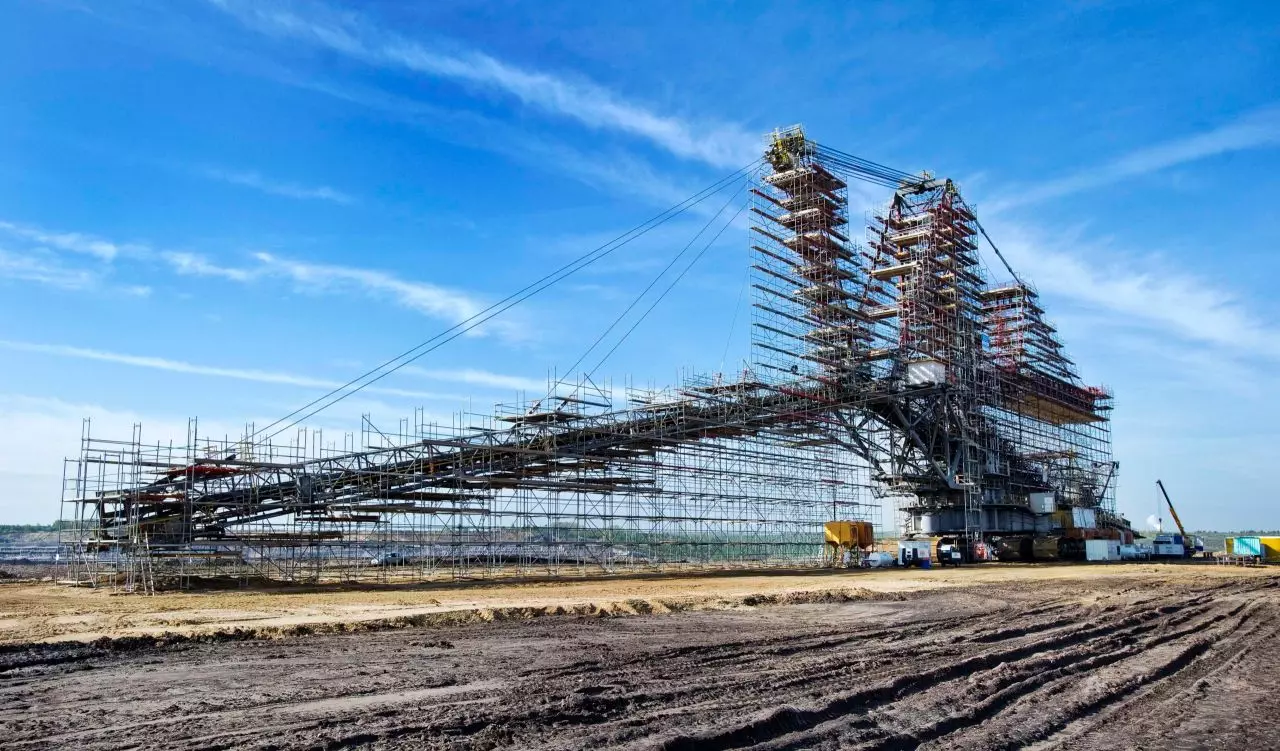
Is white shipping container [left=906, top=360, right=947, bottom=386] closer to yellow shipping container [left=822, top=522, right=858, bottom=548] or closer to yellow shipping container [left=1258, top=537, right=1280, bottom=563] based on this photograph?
yellow shipping container [left=822, top=522, right=858, bottom=548]

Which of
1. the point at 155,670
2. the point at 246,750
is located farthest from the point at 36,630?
the point at 246,750

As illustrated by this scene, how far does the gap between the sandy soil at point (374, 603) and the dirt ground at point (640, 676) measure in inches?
6.9

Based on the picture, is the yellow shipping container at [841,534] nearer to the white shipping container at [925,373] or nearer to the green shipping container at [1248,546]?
the white shipping container at [925,373]

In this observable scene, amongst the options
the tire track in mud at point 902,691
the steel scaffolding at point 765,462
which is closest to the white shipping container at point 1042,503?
the steel scaffolding at point 765,462

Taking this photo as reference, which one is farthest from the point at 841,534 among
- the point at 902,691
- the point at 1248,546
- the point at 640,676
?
the point at 902,691

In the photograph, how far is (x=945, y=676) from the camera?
12.6 m

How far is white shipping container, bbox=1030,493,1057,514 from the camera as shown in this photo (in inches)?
2170

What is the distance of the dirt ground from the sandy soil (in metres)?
0.18

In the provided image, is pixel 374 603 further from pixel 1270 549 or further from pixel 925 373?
pixel 1270 549

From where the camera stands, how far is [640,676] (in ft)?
40.6

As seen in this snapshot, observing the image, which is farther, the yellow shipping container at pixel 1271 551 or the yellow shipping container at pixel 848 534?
the yellow shipping container at pixel 1271 551

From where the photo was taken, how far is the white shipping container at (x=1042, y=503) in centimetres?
5512

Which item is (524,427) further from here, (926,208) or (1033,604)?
(926,208)

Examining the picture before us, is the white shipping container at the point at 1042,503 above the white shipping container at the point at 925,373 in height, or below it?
below
